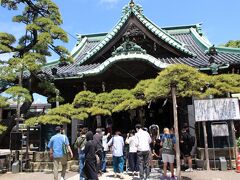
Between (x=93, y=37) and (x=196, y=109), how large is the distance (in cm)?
1373

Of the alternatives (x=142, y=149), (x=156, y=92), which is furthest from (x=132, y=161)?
(x=156, y=92)

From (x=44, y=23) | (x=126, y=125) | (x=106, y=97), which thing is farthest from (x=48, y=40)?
(x=126, y=125)

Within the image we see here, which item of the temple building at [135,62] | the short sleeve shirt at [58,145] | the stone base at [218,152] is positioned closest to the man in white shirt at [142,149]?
the short sleeve shirt at [58,145]

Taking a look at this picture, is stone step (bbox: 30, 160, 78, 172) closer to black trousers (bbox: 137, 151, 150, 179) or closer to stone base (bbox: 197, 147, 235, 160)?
black trousers (bbox: 137, 151, 150, 179)

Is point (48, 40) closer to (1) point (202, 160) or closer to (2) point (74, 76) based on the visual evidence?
(2) point (74, 76)

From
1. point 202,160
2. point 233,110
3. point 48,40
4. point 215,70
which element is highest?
point 48,40

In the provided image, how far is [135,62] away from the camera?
14398 millimetres

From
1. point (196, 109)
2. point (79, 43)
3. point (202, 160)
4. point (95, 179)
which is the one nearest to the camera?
point (95, 179)

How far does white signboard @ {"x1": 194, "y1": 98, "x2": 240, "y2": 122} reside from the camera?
11.5 metres

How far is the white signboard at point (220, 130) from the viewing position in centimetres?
1218

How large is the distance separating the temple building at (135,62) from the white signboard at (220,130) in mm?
2187

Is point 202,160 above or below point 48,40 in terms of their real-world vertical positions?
below

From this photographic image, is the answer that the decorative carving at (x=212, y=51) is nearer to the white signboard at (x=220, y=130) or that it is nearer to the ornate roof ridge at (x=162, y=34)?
the ornate roof ridge at (x=162, y=34)

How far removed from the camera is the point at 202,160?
40.9ft
